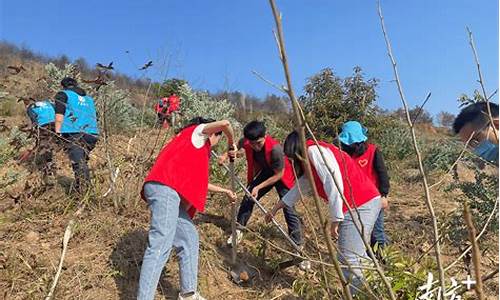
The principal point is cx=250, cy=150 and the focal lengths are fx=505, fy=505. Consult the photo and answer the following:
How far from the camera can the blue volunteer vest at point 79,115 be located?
5.02 m

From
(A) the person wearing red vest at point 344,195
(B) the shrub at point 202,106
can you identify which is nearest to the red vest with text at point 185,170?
(A) the person wearing red vest at point 344,195

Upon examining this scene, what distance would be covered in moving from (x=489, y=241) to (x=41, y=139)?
4.14 m

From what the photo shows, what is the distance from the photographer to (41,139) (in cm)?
468

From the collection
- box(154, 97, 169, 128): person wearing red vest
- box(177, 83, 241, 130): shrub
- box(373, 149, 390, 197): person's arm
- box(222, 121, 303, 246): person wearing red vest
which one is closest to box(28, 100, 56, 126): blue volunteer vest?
box(154, 97, 169, 128): person wearing red vest

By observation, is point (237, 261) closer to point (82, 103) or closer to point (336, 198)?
point (336, 198)

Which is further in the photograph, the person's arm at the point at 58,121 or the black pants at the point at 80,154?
the person's arm at the point at 58,121

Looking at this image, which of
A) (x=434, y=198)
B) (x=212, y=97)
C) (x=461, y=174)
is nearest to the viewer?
(x=434, y=198)

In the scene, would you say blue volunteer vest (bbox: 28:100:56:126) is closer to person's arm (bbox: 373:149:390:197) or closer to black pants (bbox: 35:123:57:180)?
black pants (bbox: 35:123:57:180)

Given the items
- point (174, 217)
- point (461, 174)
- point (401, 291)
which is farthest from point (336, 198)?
point (461, 174)

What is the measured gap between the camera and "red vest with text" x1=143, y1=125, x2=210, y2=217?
3201 mm

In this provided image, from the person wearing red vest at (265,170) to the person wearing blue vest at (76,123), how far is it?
5.12ft

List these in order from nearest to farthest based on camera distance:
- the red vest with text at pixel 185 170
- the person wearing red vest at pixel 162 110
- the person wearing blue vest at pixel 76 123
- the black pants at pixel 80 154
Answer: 1. the red vest with text at pixel 185 170
2. the black pants at pixel 80 154
3. the person wearing blue vest at pixel 76 123
4. the person wearing red vest at pixel 162 110

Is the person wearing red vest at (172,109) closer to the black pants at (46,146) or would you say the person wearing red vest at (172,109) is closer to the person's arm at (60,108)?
the person's arm at (60,108)

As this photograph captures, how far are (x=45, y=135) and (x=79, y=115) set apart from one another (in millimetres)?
375
